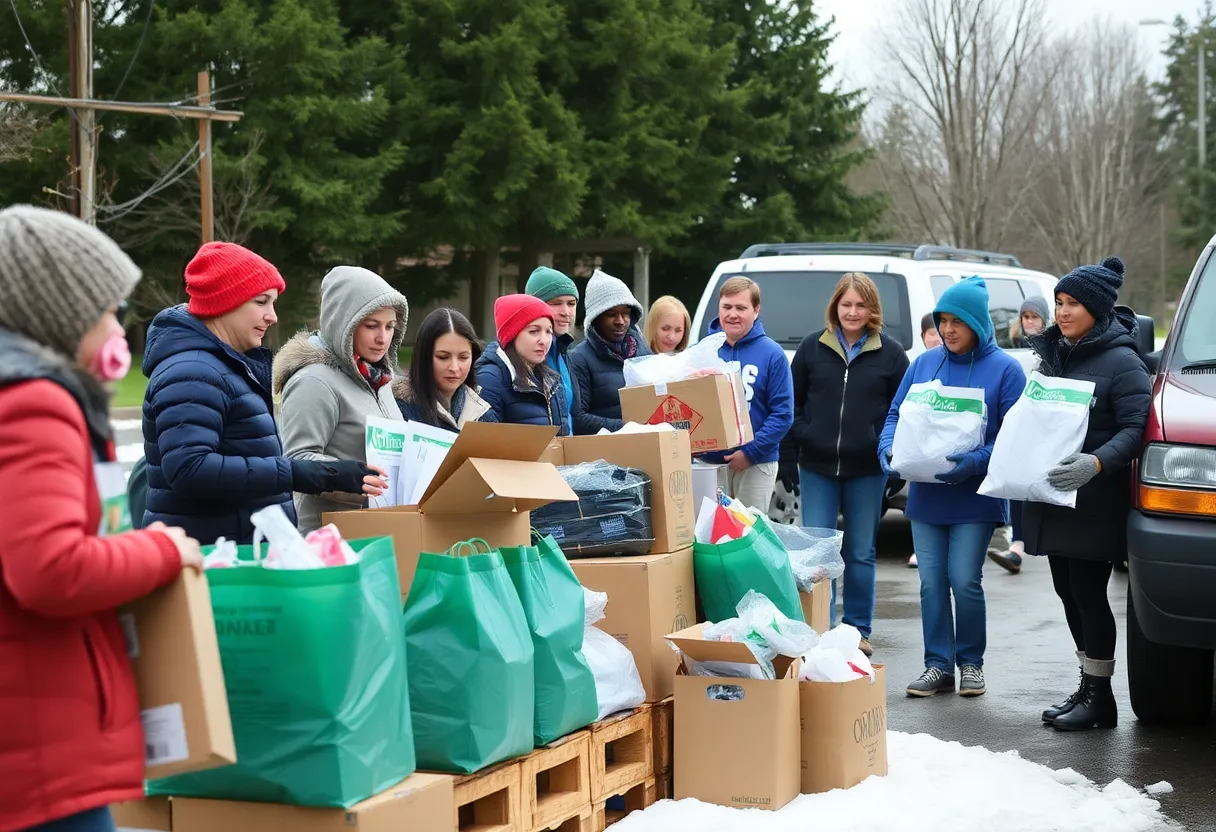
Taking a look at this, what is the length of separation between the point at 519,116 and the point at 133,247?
932 centimetres

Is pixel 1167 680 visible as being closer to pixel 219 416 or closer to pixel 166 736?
pixel 219 416

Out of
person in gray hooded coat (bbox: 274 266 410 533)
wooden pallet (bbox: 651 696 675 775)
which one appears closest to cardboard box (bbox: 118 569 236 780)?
person in gray hooded coat (bbox: 274 266 410 533)

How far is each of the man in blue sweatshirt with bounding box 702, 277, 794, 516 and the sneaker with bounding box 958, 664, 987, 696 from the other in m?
1.36

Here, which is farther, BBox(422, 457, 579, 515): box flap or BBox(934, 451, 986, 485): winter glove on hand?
BBox(934, 451, 986, 485): winter glove on hand

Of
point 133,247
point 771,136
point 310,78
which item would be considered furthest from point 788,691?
point 771,136

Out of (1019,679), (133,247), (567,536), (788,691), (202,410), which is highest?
(133,247)

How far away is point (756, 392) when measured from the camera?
7500 mm

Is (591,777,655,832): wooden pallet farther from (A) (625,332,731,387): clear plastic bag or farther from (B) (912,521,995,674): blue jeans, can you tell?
(B) (912,521,995,674): blue jeans

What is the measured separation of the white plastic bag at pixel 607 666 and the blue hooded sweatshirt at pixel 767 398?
9.32 ft

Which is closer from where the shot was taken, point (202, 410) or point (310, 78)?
point (202, 410)

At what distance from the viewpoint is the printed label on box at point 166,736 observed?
2.58m

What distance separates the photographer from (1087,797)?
500 cm

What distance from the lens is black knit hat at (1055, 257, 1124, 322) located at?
582 cm

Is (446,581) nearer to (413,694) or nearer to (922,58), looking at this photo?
(413,694)
